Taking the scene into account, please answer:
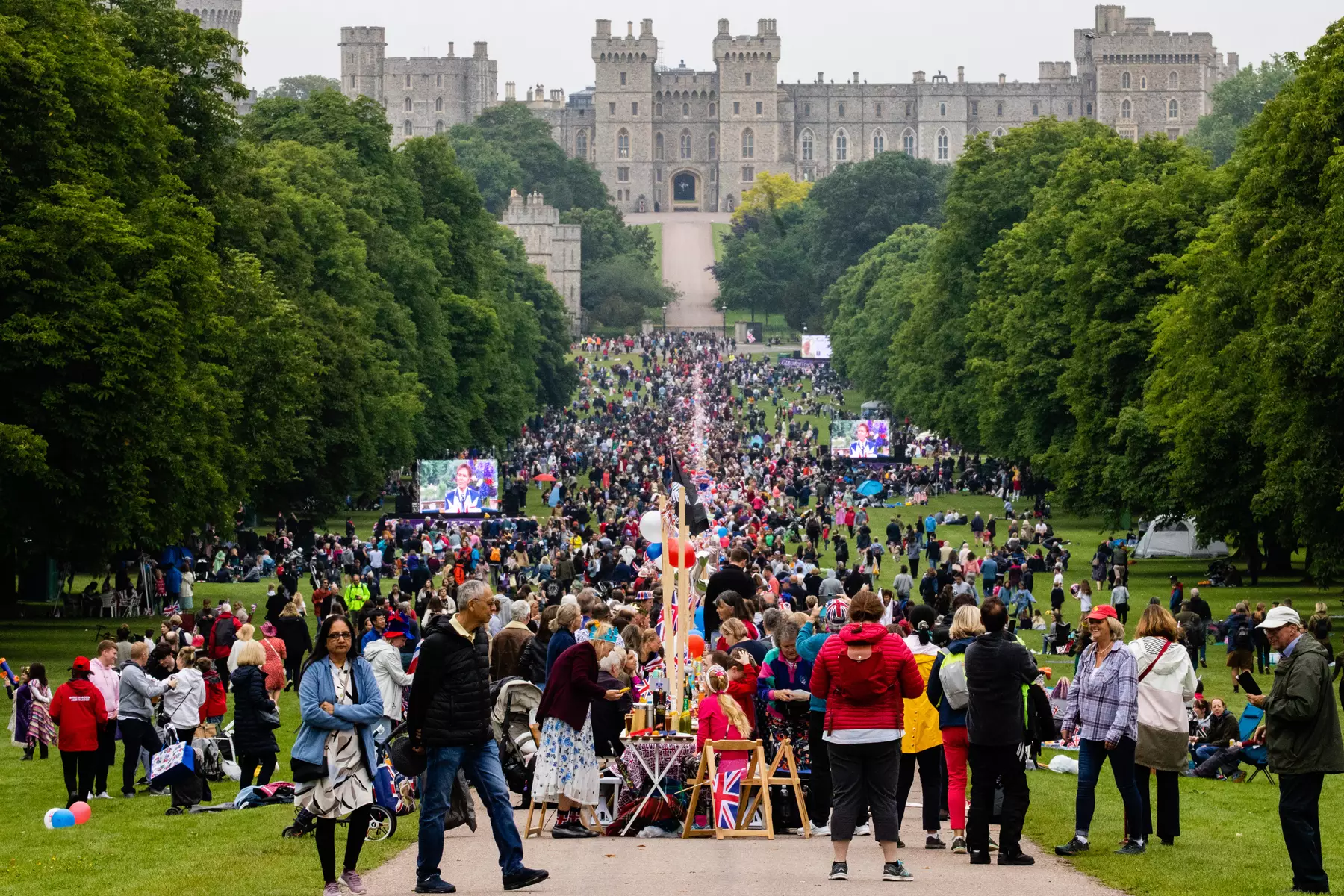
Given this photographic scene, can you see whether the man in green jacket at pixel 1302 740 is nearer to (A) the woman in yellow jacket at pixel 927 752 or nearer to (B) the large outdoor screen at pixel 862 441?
(A) the woman in yellow jacket at pixel 927 752

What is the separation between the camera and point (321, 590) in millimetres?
29766

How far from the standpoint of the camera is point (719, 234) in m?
166

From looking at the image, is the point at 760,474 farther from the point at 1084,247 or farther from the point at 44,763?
the point at 44,763

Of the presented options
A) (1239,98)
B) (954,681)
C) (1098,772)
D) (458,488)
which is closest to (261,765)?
(954,681)

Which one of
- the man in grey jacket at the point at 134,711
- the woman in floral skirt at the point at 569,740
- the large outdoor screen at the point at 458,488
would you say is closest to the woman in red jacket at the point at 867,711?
the woman in floral skirt at the point at 569,740

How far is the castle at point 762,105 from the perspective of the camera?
597 feet

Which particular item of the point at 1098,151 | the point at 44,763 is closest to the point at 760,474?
the point at 1098,151

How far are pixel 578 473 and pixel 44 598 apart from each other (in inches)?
1236

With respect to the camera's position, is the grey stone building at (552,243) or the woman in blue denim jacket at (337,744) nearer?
the woman in blue denim jacket at (337,744)

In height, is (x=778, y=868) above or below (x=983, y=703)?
below

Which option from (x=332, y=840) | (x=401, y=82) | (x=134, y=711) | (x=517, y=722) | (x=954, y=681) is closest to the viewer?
(x=332, y=840)

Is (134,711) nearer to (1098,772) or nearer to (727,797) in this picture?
(727,797)

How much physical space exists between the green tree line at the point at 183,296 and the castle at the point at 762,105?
4835 inches

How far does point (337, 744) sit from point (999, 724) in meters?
3.58
